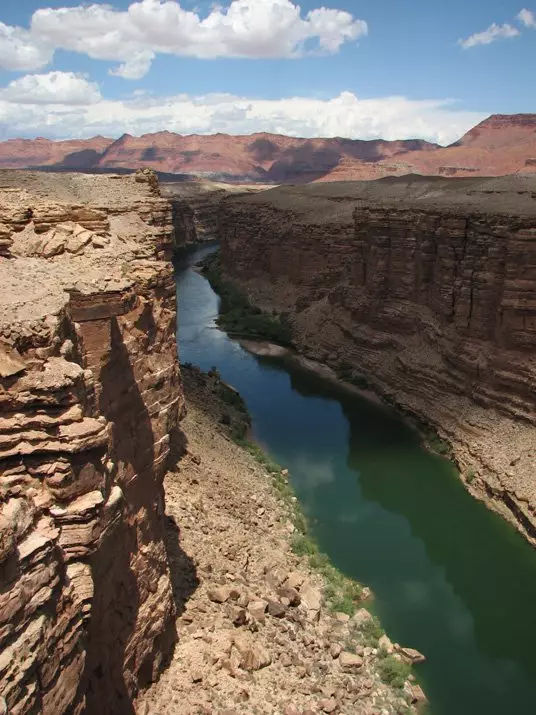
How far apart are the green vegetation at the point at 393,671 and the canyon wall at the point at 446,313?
21.7ft

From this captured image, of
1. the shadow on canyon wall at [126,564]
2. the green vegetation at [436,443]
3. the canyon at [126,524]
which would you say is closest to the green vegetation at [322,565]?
the canyon at [126,524]

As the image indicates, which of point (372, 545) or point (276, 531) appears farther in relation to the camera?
point (372, 545)

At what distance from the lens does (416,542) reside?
18125 millimetres

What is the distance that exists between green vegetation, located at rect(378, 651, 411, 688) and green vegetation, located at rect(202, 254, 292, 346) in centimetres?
2330

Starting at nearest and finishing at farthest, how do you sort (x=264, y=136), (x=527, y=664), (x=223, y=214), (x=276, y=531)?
1. (x=527, y=664)
2. (x=276, y=531)
3. (x=223, y=214)
4. (x=264, y=136)

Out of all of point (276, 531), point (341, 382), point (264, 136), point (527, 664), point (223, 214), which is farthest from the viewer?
point (264, 136)

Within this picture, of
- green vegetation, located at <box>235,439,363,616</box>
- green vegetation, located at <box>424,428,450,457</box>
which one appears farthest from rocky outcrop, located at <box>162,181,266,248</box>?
green vegetation, located at <box>235,439,363,616</box>

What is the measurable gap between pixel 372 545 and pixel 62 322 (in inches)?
525

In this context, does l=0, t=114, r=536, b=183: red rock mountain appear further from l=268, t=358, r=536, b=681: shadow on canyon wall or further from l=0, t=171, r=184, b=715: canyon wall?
l=0, t=171, r=184, b=715: canyon wall

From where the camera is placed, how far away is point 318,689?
11.4m

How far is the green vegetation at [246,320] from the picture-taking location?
36406mm

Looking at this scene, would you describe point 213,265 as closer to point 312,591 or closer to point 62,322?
point 312,591

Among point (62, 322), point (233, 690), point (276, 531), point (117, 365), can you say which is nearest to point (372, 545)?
point (276, 531)

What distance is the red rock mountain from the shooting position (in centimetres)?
10756
